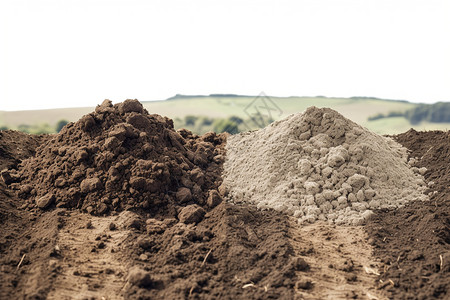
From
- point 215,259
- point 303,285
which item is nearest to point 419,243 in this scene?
point 303,285

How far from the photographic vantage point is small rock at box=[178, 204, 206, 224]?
683 centimetres

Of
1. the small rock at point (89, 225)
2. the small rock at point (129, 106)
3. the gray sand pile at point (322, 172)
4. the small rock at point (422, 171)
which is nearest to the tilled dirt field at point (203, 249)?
the small rock at point (89, 225)

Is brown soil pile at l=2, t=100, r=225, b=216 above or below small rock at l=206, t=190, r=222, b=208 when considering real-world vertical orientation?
above

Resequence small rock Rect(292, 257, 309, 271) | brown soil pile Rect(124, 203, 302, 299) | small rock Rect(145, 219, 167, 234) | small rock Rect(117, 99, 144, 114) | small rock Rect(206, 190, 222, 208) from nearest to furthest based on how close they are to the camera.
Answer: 1. brown soil pile Rect(124, 203, 302, 299)
2. small rock Rect(292, 257, 309, 271)
3. small rock Rect(145, 219, 167, 234)
4. small rock Rect(206, 190, 222, 208)
5. small rock Rect(117, 99, 144, 114)

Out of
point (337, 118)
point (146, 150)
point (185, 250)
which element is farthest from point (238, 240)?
point (337, 118)

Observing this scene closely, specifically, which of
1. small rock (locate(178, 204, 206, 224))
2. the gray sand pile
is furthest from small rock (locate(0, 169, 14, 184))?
the gray sand pile

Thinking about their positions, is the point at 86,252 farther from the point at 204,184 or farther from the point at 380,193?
the point at 380,193

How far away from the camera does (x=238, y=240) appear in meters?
6.16

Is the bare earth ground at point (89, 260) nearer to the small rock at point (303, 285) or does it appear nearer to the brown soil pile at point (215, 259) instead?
the brown soil pile at point (215, 259)

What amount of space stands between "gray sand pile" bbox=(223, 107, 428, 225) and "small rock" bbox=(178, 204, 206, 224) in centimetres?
106

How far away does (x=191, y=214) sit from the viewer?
6844 millimetres

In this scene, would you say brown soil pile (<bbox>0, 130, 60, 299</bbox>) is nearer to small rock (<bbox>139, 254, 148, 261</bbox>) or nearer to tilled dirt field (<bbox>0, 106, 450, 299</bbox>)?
tilled dirt field (<bbox>0, 106, 450, 299</bbox>)

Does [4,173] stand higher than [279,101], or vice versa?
[279,101]

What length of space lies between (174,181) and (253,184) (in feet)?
4.35
